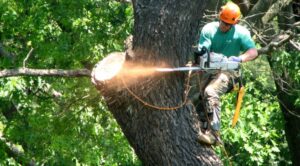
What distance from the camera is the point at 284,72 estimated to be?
11578mm

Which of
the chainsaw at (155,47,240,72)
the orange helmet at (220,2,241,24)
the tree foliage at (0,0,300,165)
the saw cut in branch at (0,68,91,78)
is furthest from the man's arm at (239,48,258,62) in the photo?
the tree foliage at (0,0,300,165)

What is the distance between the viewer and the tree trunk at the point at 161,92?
5.47 meters

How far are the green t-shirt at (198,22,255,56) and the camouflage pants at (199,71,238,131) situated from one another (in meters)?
0.26

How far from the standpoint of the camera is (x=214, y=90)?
697cm

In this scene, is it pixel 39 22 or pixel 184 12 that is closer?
pixel 184 12

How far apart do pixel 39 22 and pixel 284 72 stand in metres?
4.22

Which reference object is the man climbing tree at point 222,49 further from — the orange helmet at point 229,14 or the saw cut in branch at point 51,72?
the saw cut in branch at point 51,72

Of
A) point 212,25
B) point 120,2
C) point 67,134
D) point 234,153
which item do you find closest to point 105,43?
point 120,2

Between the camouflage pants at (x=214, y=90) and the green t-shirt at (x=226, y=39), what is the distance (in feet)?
0.85

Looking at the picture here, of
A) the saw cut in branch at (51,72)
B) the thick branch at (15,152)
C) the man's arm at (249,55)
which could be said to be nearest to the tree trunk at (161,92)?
the man's arm at (249,55)

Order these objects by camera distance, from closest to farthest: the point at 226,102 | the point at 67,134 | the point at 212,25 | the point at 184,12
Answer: the point at 184,12 → the point at 212,25 → the point at 67,134 → the point at 226,102

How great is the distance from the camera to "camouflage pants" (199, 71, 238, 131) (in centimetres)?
679

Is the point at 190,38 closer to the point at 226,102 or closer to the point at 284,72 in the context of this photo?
the point at 284,72

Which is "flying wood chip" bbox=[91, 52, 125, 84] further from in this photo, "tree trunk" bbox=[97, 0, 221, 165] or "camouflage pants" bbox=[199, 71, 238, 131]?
"camouflage pants" bbox=[199, 71, 238, 131]
